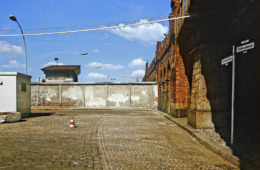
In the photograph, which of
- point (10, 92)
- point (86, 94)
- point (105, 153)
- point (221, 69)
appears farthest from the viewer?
point (86, 94)

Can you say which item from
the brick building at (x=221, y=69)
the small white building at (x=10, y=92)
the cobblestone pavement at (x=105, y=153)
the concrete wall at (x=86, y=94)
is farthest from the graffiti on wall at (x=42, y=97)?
the brick building at (x=221, y=69)

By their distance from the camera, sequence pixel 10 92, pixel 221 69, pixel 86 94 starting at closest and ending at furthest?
pixel 221 69
pixel 10 92
pixel 86 94

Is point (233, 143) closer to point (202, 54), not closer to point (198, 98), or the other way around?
point (198, 98)

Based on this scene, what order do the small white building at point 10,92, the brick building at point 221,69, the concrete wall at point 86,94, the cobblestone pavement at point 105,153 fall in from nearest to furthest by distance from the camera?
the cobblestone pavement at point 105,153 → the brick building at point 221,69 → the small white building at point 10,92 → the concrete wall at point 86,94

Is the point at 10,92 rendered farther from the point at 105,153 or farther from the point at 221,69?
the point at 221,69

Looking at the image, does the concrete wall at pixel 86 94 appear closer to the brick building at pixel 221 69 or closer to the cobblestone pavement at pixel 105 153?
the brick building at pixel 221 69

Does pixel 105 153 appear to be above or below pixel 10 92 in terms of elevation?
below

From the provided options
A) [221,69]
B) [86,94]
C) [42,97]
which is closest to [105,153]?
[221,69]

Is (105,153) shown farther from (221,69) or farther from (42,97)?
(42,97)

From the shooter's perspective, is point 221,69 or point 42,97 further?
point 42,97

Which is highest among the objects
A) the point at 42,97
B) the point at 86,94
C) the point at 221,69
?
the point at 221,69

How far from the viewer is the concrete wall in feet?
80.6

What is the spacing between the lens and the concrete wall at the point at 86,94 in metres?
24.6

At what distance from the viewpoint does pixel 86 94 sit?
24656 mm
